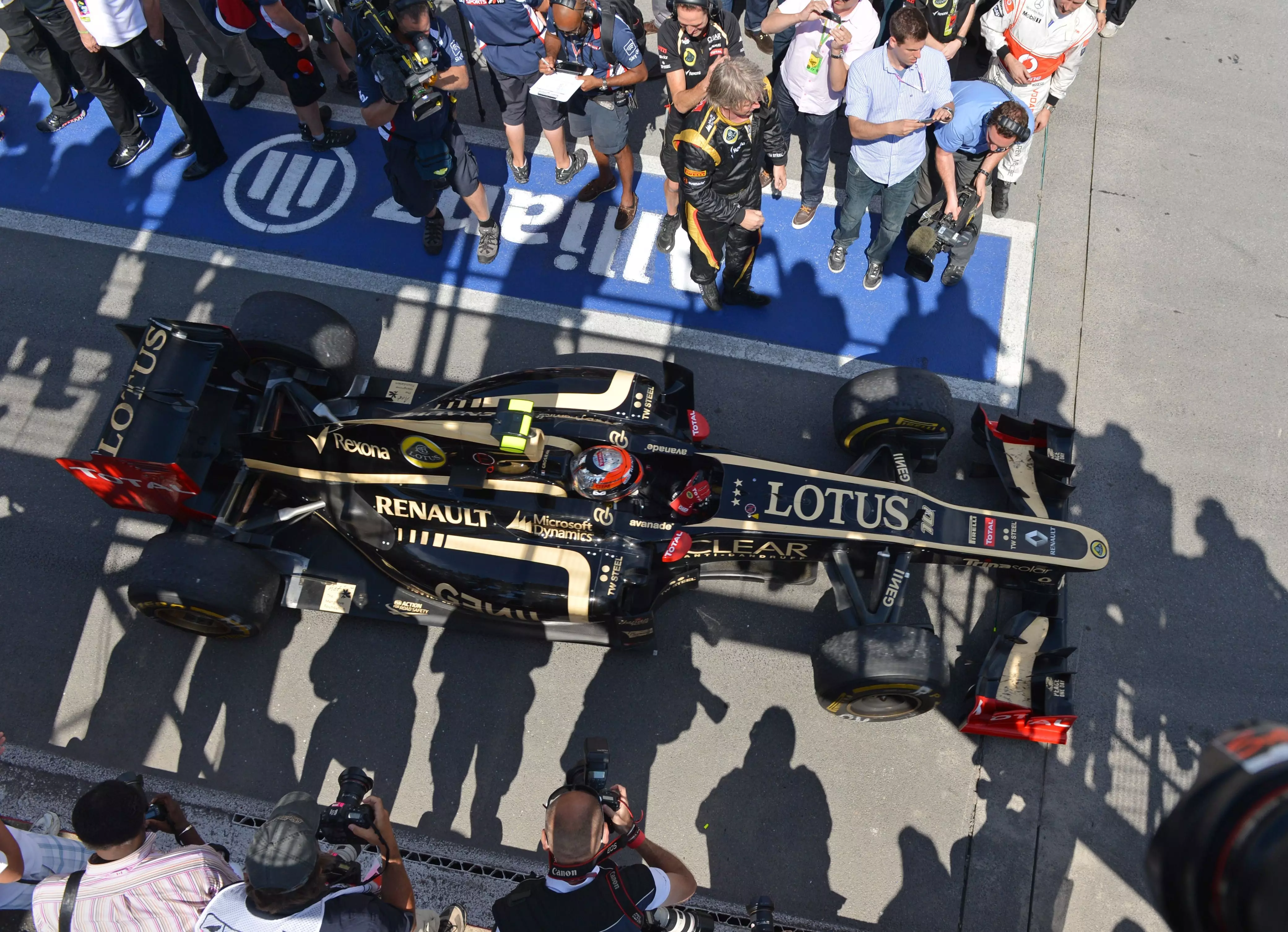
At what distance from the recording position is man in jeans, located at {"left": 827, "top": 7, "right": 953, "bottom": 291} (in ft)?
17.0

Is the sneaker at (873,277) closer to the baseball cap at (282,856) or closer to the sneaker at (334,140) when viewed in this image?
Result: the sneaker at (334,140)

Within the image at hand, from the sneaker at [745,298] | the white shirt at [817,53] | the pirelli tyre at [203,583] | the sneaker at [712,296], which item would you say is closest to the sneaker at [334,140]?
the sneaker at [712,296]

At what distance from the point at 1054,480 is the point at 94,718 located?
6067 mm

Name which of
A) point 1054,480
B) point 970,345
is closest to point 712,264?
point 970,345

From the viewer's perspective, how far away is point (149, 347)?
499 cm

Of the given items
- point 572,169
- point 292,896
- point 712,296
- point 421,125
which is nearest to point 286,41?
point 421,125

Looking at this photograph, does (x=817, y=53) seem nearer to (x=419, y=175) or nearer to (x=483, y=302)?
(x=419, y=175)

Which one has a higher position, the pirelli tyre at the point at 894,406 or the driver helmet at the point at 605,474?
the pirelli tyre at the point at 894,406

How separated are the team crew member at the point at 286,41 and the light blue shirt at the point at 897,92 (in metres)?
4.23

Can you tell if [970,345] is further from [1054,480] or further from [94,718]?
[94,718]

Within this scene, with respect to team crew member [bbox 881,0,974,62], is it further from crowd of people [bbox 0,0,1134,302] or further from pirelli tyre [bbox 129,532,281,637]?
pirelli tyre [bbox 129,532,281,637]

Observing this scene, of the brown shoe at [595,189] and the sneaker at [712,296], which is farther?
the brown shoe at [595,189]

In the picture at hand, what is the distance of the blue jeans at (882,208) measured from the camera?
19.7 ft

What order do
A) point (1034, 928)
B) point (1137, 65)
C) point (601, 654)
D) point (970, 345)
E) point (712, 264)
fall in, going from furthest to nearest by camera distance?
point (1137, 65)
point (970, 345)
point (712, 264)
point (601, 654)
point (1034, 928)
